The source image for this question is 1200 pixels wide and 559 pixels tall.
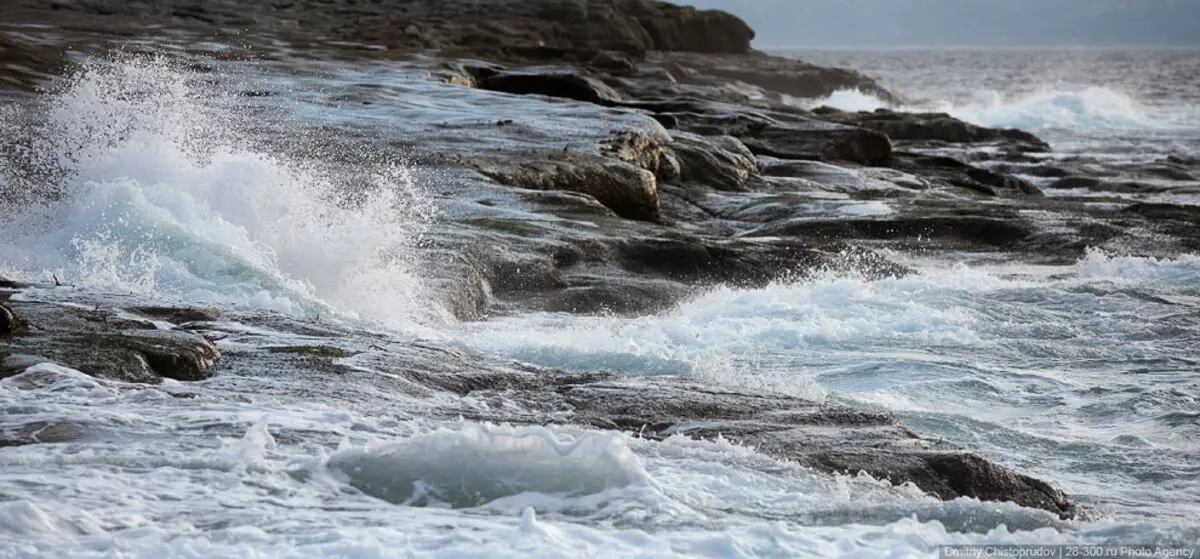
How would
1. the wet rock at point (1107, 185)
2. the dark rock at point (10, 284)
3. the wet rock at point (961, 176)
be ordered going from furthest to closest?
the wet rock at point (1107, 185)
the wet rock at point (961, 176)
the dark rock at point (10, 284)

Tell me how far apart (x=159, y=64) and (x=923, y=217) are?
499 inches

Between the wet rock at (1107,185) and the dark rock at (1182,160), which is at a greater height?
the dark rock at (1182,160)

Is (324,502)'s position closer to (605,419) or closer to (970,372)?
(605,419)

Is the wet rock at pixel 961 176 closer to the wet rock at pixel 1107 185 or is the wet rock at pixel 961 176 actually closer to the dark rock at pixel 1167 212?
the wet rock at pixel 1107 185

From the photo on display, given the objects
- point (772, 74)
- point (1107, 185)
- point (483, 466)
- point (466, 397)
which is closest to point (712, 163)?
point (1107, 185)

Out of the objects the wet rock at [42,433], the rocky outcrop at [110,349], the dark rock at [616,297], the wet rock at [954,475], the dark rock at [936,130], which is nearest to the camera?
the wet rock at [42,433]

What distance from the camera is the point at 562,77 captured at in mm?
24047

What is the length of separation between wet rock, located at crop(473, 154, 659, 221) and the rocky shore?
0.03 meters

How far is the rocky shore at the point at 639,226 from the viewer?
6484 millimetres

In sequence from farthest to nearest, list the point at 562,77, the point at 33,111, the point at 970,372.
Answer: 1. the point at 562,77
2. the point at 33,111
3. the point at 970,372

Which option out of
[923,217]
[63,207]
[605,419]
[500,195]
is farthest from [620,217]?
[605,419]

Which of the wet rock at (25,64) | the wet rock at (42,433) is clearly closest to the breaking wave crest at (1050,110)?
the wet rock at (25,64)

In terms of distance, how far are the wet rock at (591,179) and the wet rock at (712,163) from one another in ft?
8.26

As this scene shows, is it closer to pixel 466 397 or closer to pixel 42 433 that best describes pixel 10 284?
pixel 42 433
